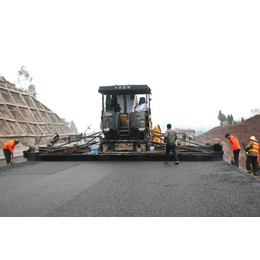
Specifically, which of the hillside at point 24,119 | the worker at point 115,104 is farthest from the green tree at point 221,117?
the worker at point 115,104

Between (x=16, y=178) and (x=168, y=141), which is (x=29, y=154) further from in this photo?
(x=168, y=141)

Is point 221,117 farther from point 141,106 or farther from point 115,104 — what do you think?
point 115,104

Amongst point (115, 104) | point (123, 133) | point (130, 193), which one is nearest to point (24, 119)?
point (115, 104)

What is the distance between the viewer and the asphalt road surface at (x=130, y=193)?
4254mm

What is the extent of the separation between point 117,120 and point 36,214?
8.04 metres

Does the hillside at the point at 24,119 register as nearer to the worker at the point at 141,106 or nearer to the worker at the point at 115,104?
the worker at the point at 115,104

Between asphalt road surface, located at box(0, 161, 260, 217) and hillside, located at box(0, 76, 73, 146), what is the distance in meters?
20.0

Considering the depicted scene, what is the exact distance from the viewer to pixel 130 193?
5.48 m

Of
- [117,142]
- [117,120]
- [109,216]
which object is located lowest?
[109,216]

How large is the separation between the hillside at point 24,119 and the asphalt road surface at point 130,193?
20.0m

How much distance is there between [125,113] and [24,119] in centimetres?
2672

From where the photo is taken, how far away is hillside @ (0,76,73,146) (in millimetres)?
30469

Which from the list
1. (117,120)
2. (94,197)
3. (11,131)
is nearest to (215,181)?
(94,197)

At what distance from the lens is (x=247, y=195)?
5.20 m
